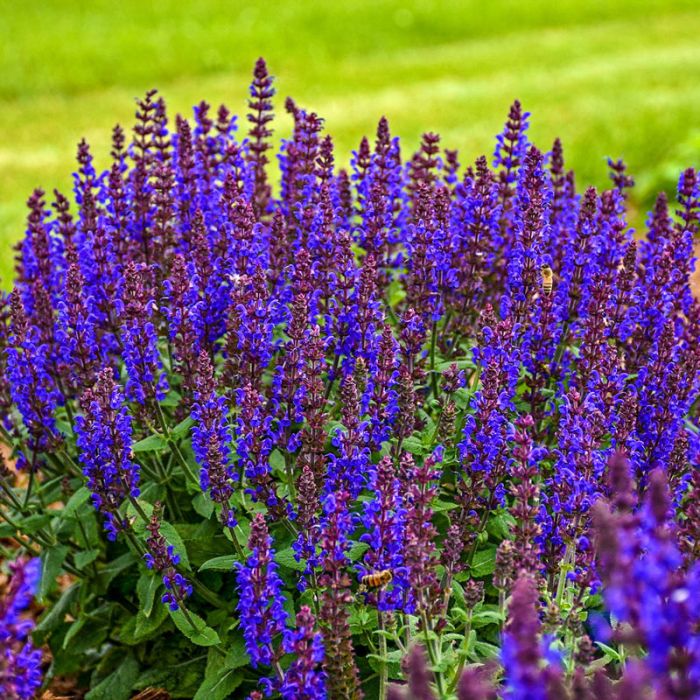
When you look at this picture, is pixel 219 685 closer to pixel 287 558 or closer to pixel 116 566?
pixel 287 558

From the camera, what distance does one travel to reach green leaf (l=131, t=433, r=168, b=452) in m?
4.26

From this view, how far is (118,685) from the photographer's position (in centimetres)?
483

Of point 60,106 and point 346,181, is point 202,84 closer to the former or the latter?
point 60,106

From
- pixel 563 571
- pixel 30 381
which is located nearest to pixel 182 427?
pixel 30 381

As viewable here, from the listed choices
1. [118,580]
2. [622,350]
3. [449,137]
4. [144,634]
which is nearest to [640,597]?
[144,634]

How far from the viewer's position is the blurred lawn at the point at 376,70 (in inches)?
594

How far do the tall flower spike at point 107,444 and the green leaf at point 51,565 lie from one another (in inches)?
29.0

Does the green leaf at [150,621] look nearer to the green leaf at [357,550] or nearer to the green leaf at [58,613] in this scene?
the green leaf at [58,613]

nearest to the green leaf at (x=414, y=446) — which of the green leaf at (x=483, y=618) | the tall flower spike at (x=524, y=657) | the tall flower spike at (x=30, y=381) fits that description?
the green leaf at (x=483, y=618)

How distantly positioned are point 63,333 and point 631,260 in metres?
2.75

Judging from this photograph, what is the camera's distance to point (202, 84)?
2042cm

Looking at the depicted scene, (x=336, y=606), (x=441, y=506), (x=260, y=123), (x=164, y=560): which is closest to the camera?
Answer: (x=336, y=606)

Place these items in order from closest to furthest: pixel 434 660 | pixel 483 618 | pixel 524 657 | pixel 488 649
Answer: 1. pixel 524 657
2. pixel 434 660
3. pixel 488 649
4. pixel 483 618

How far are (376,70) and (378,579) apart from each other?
63.6 feet
